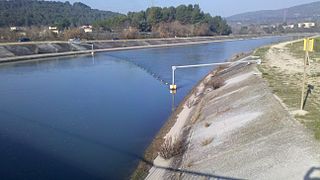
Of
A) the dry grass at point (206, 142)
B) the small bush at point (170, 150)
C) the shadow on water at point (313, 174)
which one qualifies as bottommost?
the small bush at point (170, 150)

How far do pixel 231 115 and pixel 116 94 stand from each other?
11.3m

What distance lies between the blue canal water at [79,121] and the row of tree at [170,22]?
5876 cm

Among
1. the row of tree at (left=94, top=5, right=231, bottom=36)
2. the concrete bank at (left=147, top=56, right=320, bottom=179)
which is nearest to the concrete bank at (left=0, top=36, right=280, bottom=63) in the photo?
the row of tree at (left=94, top=5, right=231, bottom=36)

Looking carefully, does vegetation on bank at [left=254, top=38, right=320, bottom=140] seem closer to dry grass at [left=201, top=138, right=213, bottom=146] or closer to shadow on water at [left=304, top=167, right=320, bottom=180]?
shadow on water at [left=304, top=167, right=320, bottom=180]

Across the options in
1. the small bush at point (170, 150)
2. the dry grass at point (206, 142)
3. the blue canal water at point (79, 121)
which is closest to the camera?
the small bush at point (170, 150)

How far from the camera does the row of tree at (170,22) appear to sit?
9238cm

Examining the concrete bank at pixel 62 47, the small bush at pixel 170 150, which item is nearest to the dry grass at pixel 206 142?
the small bush at pixel 170 150

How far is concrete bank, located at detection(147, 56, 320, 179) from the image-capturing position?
8492 mm

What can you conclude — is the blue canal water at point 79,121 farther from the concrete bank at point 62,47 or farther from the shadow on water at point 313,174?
the concrete bank at point 62,47

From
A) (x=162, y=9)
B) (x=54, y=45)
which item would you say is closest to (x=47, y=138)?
(x=54, y=45)

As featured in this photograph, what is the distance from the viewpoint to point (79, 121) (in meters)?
16.8

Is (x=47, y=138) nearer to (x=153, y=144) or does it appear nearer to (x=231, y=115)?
(x=153, y=144)

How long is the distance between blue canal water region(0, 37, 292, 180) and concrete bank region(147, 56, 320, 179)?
165 cm

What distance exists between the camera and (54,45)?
55906 mm
